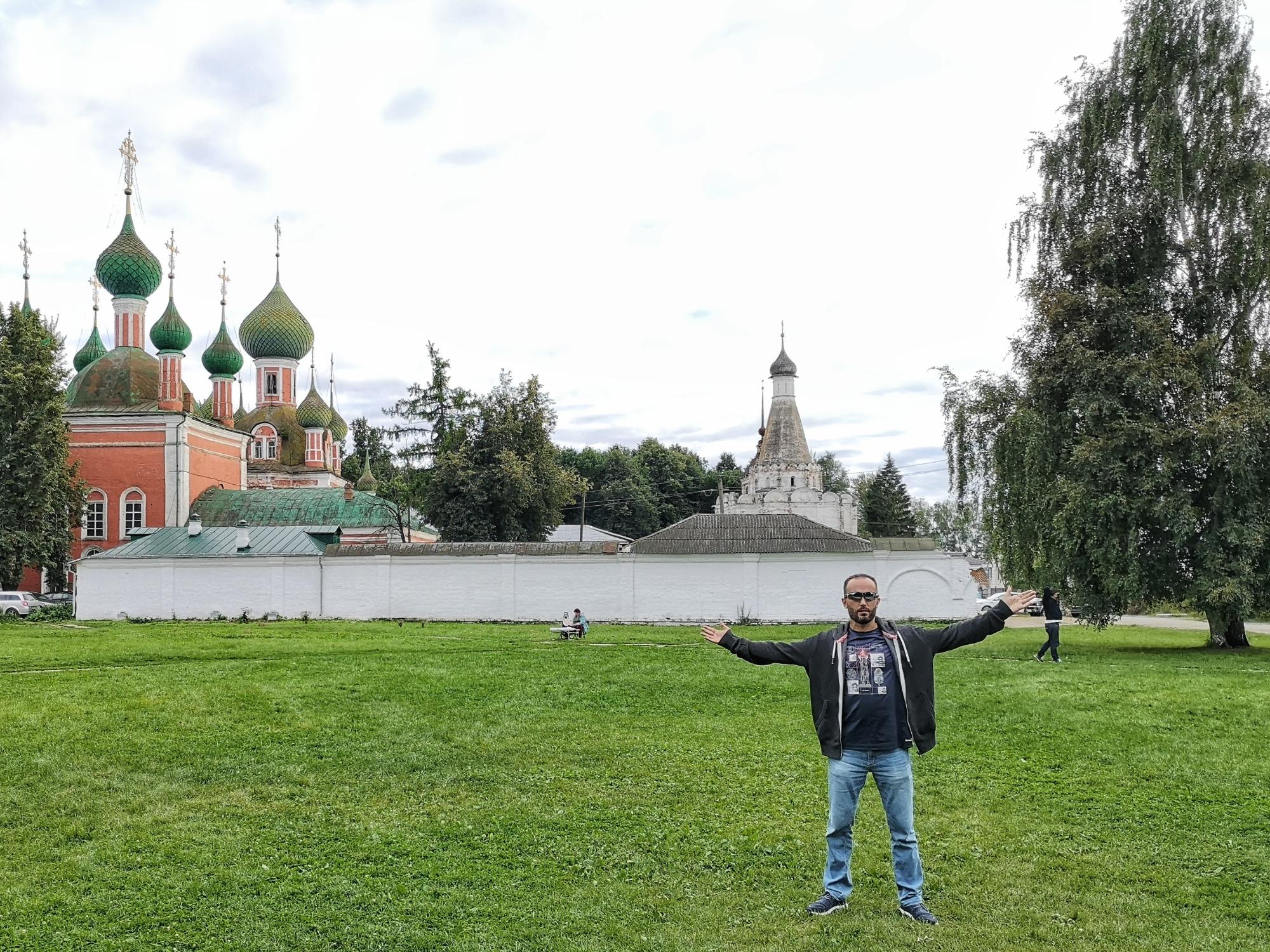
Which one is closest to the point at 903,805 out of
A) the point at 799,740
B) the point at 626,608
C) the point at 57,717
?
the point at 799,740

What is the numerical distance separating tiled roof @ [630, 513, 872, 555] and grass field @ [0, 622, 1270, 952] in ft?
51.6

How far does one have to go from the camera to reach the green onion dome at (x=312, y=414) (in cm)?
6122

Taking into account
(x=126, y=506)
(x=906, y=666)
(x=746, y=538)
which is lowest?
(x=906, y=666)

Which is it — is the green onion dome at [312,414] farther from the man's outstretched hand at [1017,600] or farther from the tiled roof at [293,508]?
the man's outstretched hand at [1017,600]

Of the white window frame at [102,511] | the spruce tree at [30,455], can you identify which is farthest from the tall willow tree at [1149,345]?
the white window frame at [102,511]

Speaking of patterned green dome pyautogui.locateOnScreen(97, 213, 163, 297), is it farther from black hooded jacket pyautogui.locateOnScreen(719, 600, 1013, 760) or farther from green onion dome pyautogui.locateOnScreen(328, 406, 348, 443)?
black hooded jacket pyautogui.locateOnScreen(719, 600, 1013, 760)

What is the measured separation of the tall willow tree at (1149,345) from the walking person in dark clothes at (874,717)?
1657cm

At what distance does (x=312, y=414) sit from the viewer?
201ft

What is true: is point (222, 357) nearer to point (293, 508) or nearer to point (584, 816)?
point (293, 508)

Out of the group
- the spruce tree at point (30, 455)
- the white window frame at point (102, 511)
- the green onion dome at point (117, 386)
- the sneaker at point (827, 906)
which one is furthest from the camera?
the green onion dome at point (117, 386)

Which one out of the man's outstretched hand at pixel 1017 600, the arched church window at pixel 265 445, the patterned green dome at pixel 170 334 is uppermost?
the patterned green dome at pixel 170 334

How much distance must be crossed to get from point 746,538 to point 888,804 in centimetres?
2527

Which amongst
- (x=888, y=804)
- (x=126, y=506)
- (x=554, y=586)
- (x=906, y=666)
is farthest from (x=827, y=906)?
(x=126, y=506)

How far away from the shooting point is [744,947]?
5410 mm
